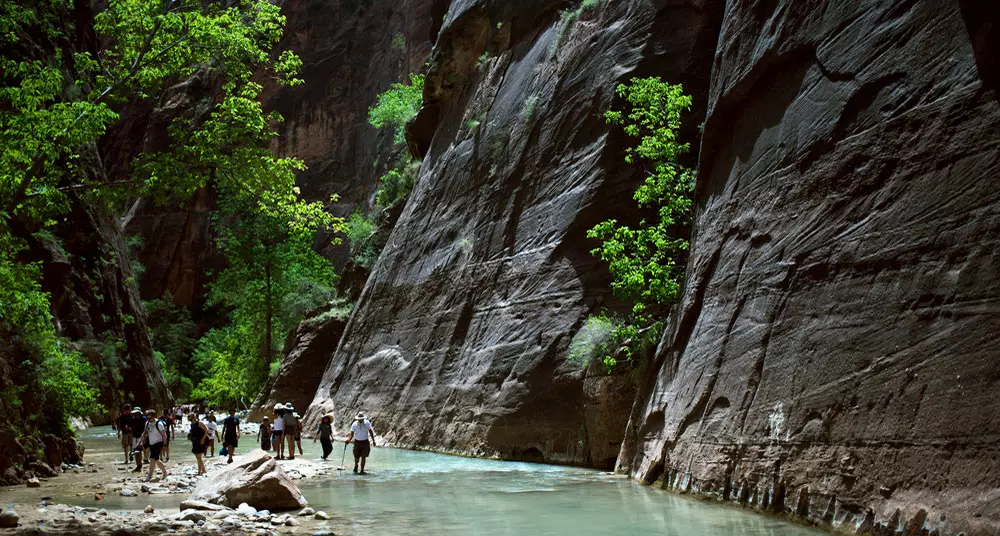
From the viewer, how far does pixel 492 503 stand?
44.8ft

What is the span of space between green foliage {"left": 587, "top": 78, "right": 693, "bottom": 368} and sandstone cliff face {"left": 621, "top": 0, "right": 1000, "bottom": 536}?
2536mm

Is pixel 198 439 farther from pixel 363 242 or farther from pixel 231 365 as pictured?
pixel 231 365

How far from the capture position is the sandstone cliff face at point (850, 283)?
8836 mm

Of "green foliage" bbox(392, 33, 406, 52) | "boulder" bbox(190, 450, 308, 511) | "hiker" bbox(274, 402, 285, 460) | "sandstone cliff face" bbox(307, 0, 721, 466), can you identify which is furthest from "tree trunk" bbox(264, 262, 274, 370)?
"boulder" bbox(190, 450, 308, 511)

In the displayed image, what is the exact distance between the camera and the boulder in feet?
42.2

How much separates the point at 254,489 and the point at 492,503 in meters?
3.88

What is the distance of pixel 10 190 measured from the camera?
49.3ft

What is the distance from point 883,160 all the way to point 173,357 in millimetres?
66547

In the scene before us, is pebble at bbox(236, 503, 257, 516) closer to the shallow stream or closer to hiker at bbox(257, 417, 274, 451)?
the shallow stream

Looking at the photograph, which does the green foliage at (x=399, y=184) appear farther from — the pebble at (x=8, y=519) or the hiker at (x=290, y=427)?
the pebble at (x=8, y=519)

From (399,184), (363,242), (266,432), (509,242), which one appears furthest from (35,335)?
(399,184)

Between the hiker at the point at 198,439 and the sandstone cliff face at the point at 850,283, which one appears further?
the hiker at the point at 198,439

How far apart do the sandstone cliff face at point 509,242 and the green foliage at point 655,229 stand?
2020 mm

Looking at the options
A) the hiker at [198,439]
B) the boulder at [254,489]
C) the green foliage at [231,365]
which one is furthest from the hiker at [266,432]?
the green foliage at [231,365]
